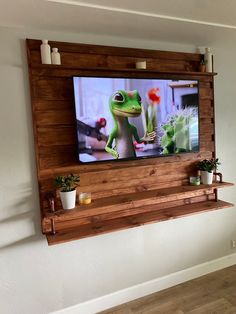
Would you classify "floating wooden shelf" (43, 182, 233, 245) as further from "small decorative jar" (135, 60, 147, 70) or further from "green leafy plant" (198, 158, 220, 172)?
"small decorative jar" (135, 60, 147, 70)

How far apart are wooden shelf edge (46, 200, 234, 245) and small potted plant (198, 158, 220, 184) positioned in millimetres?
239

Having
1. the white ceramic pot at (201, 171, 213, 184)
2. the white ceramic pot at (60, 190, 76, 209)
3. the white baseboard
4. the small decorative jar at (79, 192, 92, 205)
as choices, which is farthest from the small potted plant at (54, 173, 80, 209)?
the white ceramic pot at (201, 171, 213, 184)

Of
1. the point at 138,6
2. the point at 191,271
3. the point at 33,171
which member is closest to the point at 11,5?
the point at 138,6

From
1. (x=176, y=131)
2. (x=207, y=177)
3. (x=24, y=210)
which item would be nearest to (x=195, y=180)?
(x=207, y=177)

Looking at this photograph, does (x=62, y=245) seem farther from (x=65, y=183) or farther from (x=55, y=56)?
(x=55, y=56)

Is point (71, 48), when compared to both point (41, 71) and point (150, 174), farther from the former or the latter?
point (150, 174)

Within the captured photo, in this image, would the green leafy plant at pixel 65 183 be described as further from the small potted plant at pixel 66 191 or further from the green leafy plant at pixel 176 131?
the green leafy plant at pixel 176 131

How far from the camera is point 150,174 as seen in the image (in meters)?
2.28

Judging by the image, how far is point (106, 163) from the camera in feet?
6.66

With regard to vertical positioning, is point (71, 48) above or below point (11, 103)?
above

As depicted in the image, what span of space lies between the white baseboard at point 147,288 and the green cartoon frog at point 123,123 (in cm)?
122

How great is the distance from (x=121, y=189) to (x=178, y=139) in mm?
662

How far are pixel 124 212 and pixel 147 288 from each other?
78cm

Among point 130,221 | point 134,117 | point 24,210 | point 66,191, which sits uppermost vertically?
point 134,117
